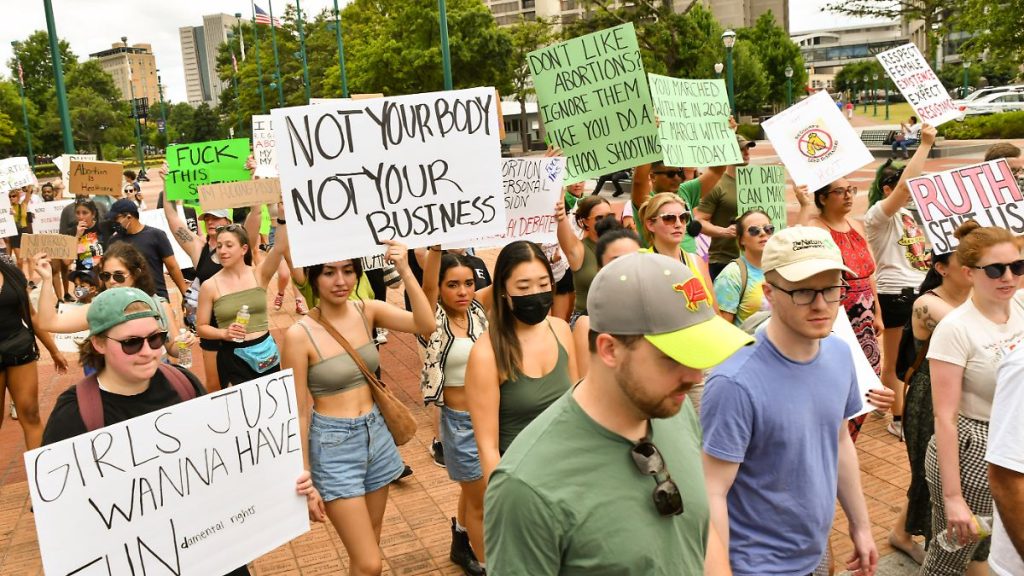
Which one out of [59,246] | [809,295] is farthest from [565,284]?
[809,295]

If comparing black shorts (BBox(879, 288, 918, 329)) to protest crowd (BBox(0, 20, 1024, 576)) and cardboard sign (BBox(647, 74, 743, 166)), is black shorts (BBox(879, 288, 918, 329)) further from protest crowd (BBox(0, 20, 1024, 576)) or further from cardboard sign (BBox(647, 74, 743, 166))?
cardboard sign (BBox(647, 74, 743, 166))

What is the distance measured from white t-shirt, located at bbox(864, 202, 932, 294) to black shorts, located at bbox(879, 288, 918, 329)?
55 millimetres

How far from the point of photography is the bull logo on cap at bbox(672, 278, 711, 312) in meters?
2.07

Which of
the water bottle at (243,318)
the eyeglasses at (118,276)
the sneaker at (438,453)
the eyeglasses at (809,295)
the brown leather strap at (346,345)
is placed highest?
the eyeglasses at (809,295)

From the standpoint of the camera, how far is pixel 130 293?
10.4 feet

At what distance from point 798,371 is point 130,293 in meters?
2.35

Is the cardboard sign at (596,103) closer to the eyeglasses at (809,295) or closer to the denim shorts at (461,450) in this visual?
the denim shorts at (461,450)

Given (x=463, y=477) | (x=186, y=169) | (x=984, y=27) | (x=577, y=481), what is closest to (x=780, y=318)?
(x=577, y=481)

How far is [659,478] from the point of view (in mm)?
2105

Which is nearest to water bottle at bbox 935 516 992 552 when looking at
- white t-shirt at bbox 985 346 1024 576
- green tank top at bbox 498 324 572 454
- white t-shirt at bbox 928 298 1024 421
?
white t-shirt at bbox 928 298 1024 421

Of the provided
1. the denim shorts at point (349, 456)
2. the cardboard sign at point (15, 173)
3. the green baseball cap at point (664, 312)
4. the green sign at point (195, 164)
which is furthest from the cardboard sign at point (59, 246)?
the cardboard sign at point (15, 173)

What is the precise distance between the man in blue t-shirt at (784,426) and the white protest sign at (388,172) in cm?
203

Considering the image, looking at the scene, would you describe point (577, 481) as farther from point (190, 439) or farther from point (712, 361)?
point (190, 439)

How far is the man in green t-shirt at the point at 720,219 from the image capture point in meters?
7.26
